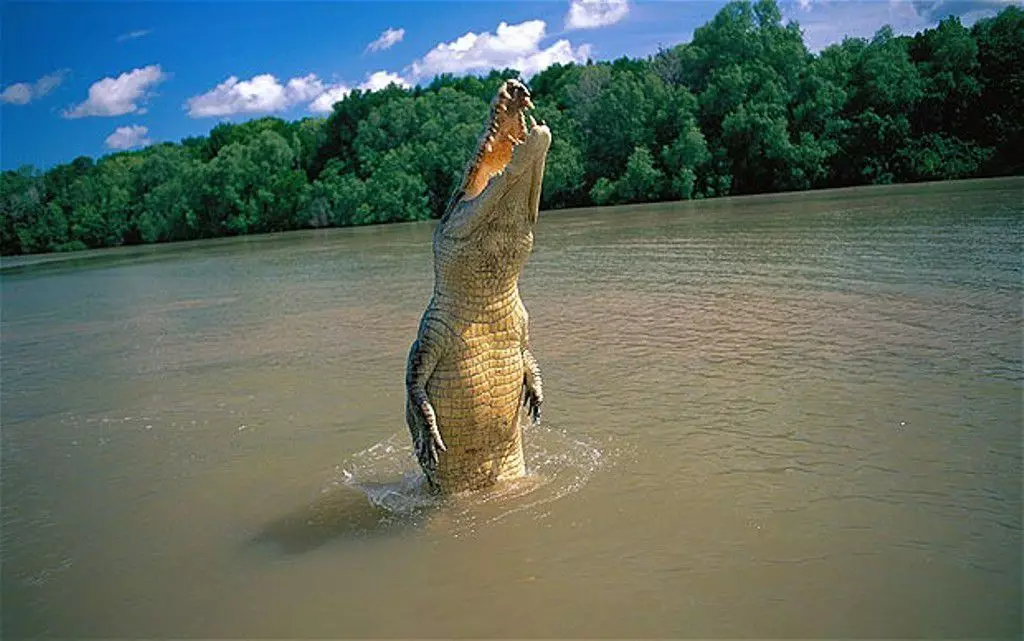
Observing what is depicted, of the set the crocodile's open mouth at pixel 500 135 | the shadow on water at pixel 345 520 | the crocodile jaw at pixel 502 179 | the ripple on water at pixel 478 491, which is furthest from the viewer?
the ripple on water at pixel 478 491

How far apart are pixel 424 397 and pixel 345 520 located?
3.32 ft

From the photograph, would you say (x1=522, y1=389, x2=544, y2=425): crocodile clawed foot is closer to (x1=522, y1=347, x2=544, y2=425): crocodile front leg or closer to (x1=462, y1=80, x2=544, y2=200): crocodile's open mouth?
(x1=522, y1=347, x2=544, y2=425): crocodile front leg

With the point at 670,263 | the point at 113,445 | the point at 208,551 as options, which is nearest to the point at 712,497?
the point at 208,551

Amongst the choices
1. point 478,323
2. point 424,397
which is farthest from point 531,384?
point 424,397

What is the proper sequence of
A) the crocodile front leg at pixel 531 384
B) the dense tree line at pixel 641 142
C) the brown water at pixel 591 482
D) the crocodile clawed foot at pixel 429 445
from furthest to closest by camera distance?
the dense tree line at pixel 641 142 → the crocodile front leg at pixel 531 384 → the crocodile clawed foot at pixel 429 445 → the brown water at pixel 591 482

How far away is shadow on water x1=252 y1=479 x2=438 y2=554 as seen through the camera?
4.47 metres

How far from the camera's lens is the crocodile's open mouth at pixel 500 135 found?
13.5 ft

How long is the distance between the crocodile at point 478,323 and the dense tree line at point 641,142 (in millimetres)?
39522

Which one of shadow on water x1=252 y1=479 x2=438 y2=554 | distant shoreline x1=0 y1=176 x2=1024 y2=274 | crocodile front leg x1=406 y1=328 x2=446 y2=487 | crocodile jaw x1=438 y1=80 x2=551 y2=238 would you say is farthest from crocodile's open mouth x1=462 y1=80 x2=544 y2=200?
distant shoreline x1=0 y1=176 x2=1024 y2=274

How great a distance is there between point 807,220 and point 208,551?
19552 millimetres

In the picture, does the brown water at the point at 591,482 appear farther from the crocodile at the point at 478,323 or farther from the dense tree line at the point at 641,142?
the dense tree line at the point at 641,142

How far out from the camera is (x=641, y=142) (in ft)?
158

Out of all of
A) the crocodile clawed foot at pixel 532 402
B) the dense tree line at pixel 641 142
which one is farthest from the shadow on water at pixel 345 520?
the dense tree line at pixel 641 142

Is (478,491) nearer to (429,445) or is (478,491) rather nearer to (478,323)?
(429,445)
